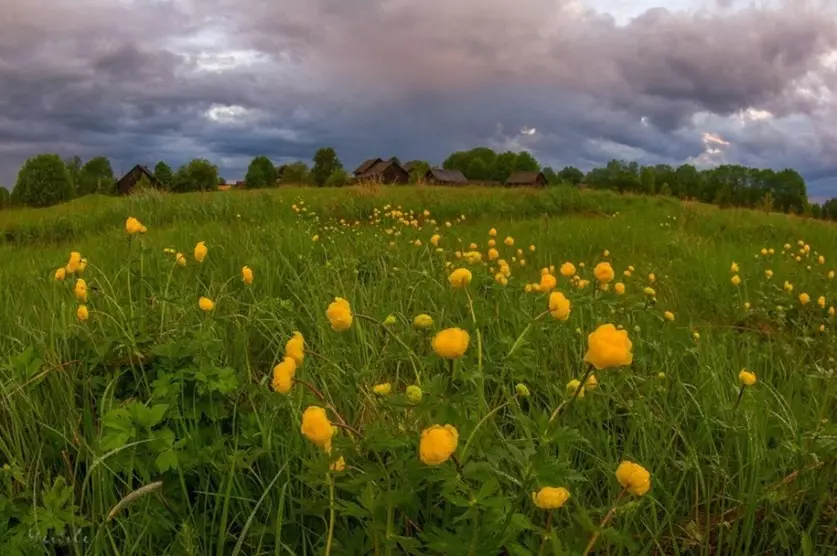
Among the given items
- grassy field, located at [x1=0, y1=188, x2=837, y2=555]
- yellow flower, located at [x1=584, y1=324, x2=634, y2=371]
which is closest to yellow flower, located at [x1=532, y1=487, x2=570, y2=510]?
grassy field, located at [x1=0, y1=188, x2=837, y2=555]

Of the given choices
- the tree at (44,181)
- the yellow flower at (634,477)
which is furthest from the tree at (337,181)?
the tree at (44,181)

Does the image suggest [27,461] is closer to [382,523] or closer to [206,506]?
[206,506]

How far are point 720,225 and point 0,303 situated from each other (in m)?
7.80

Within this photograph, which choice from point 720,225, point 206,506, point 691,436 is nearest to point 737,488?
point 691,436

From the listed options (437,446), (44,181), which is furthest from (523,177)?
(437,446)

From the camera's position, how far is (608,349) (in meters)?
0.92

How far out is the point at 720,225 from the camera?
7.58m

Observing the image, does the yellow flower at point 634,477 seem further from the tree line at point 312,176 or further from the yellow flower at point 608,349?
the tree line at point 312,176

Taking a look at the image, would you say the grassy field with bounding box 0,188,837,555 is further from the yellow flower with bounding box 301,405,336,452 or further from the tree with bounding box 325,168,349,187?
the tree with bounding box 325,168,349,187

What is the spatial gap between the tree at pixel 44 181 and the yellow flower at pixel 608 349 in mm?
39916

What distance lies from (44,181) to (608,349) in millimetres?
43837

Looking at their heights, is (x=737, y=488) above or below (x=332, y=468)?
below

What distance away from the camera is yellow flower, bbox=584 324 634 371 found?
2.99 ft

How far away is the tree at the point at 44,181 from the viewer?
35.0 m
